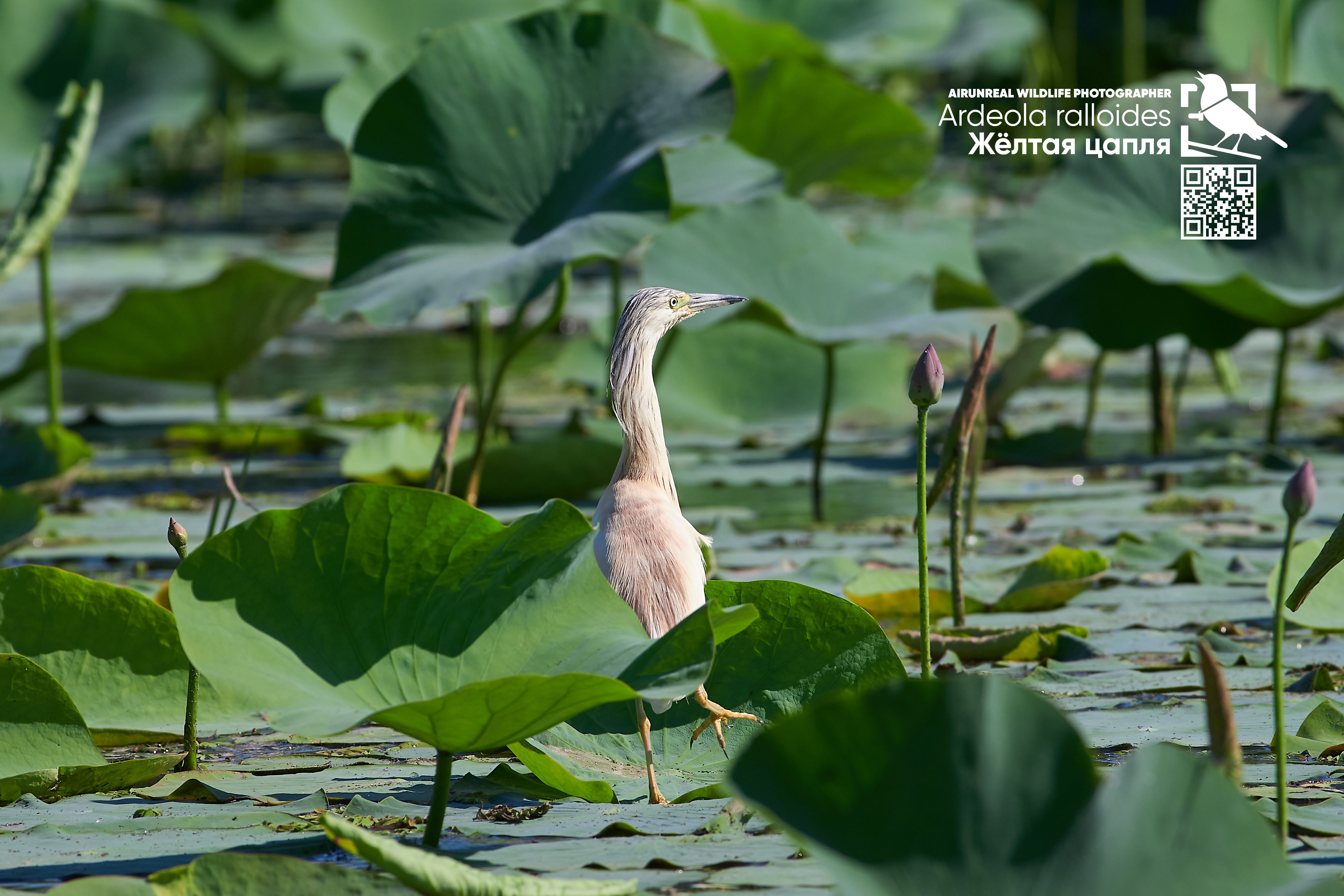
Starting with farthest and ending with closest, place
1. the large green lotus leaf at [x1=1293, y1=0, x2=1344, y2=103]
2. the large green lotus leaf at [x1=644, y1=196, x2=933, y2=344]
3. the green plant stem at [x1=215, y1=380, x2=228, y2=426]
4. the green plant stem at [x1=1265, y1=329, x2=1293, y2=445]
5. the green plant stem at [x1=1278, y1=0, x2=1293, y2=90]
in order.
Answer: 1. the large green lotus leaf at [x1=1293, y1=0, x2=1344, y2=103]
2. the green plant stem at [x1=1278, y1=0, x2=1293, y2=90]
3. the green plant stem at [x1=215, y1=380, x2=228, y2=426]
4. the green plant stem at [x1=1265, y1=329, x2=1293, y2=445]
5. the large green lotus leaf at [x1=644, y1=196, x2=933, y2=344]

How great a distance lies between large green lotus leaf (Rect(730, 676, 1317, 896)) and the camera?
1.01m

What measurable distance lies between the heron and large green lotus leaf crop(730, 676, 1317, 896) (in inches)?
19.5

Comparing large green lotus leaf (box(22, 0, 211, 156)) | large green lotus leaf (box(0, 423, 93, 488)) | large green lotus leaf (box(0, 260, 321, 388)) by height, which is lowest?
large green lotus leaf (box(0, 423, 93, 488))

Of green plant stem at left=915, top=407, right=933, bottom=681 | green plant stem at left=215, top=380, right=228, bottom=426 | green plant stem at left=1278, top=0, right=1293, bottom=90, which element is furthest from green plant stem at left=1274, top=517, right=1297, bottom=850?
green plant stem at left=1278, top=0, right=1293, bottom=90

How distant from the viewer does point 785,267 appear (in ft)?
12.2

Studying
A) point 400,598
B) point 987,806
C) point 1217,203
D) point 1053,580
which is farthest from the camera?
point 1217,203

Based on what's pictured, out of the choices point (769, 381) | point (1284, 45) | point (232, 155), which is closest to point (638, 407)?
point (769, 381)

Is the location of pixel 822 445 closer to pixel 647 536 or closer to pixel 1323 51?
pixel 647 536

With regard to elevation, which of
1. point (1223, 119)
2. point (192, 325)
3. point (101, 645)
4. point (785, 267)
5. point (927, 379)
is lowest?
point (101, 645)

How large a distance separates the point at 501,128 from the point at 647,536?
1825 millimetres

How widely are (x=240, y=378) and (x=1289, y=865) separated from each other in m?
4.92

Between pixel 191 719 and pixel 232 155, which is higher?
pixel 232 155

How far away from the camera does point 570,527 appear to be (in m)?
1.47

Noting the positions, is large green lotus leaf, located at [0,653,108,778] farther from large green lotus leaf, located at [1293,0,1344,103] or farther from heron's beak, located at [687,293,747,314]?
large green lotus leaf, located at [1293,0,1344,103]
